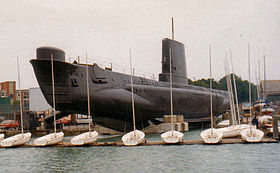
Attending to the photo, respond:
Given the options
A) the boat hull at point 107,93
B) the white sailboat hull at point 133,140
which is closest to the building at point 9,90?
the boat hull at point 107,93

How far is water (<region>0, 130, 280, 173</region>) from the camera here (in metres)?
17.4

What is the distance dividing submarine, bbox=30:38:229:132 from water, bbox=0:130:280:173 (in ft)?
20.3

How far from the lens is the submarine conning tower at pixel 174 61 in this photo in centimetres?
4338

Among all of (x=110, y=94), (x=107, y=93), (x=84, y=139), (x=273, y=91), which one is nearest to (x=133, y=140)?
(x=84, y=139)

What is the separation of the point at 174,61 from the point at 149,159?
2560 cm

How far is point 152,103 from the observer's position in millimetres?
38031

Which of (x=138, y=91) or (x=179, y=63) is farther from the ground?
(x=179, y=63)

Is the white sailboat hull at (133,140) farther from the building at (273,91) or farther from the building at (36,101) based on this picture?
the building at (273,91)

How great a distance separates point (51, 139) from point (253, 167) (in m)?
15.4

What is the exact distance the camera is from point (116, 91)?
109 ft

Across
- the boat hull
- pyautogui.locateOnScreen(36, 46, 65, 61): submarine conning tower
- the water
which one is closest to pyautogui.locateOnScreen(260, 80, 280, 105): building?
the boat hull

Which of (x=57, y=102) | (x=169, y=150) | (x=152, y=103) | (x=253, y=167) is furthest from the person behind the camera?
(x=152, y=103)

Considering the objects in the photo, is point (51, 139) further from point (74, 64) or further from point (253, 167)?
point (253, 167)

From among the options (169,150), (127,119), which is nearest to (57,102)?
(127,119)
